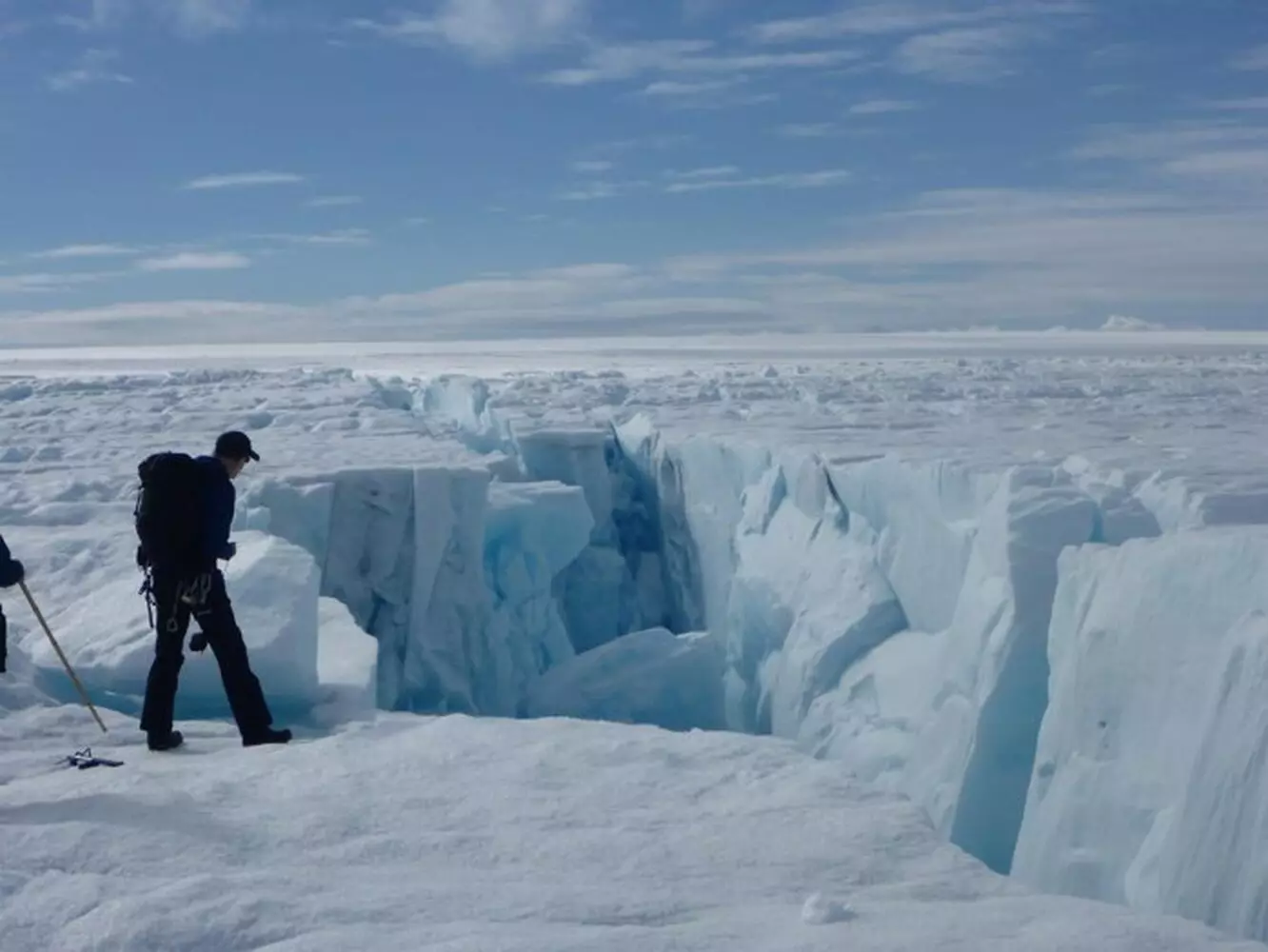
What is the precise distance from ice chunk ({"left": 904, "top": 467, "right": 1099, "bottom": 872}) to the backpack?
3.71 metres

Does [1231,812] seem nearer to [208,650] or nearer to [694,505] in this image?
[208,650]

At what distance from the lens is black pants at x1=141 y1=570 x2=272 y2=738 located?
12.6 feet

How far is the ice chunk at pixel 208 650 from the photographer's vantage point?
14.9ft

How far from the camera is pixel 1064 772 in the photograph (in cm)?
471

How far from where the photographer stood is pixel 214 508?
12.5 feet

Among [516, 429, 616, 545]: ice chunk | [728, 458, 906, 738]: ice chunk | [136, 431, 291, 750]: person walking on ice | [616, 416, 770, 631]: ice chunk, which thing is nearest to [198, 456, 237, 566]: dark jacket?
[136, 431, 291, 750]: person walking on ice

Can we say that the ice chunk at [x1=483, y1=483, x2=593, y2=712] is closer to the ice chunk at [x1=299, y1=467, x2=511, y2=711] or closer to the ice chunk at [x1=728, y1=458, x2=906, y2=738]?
the ice chunk at [x1=299, y1=467, x2=511, y2=711]

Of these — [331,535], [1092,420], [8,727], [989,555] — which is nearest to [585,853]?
[8,727]

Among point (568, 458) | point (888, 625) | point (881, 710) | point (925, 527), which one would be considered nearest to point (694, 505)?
point (568, 458)

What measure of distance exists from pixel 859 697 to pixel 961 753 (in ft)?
4.86

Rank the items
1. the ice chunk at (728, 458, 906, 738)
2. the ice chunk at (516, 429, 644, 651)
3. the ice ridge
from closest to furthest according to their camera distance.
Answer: the ice ridge → the ice chunk at (728, 458, 906, 738) → the ice chunk at (516, 429, 644, 651)

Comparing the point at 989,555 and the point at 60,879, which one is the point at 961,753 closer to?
the point at 989,555

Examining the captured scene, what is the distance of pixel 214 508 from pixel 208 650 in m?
1.10

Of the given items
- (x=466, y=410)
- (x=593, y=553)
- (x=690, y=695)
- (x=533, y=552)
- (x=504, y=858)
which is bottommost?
(x=690, y=695)
